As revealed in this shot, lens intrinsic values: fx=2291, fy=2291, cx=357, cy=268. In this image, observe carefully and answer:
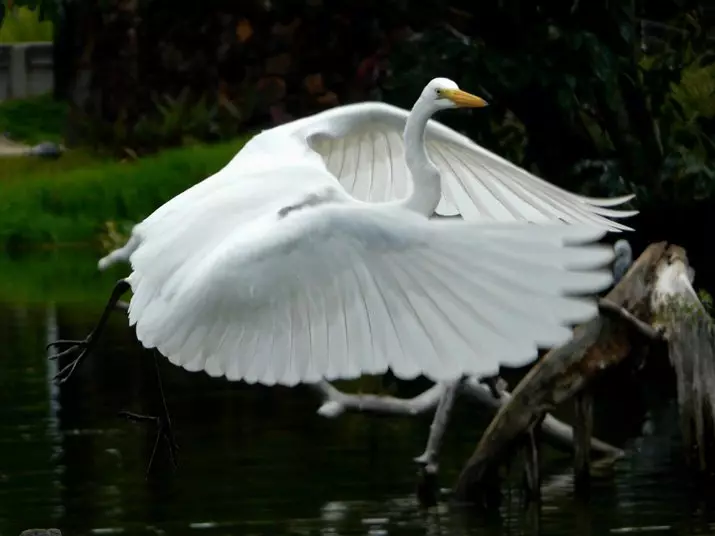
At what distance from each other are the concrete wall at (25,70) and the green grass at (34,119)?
1797 millimetres

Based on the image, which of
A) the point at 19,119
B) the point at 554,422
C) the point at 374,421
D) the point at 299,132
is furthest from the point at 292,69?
the point at 299,132

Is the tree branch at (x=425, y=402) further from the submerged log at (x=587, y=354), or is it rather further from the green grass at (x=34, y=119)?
the green grass at (x=34, y=119)

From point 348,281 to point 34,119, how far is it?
98.4 feet

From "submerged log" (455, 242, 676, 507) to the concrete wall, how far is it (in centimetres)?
3028

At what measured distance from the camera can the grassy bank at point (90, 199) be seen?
29.4 m

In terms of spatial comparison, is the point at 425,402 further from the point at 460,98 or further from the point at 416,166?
the point at 460,98

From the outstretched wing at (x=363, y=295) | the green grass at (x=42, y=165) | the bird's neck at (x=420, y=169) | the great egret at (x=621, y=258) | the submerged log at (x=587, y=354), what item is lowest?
the green grass at (x=42, y=165)

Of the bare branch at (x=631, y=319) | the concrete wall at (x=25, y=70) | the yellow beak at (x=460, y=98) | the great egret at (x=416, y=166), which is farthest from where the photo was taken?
the concrete wall at (x=25, y=70)

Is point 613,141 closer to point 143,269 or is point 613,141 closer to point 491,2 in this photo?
point 491,2

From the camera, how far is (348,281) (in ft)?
30.0

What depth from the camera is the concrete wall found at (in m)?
42.3

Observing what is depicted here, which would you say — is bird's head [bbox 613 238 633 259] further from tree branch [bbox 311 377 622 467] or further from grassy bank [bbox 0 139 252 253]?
grassy bank [bbox 0 139 252 253]

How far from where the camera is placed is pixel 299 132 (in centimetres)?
1131

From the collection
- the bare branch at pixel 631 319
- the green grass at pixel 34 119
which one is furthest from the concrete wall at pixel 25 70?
the bare branch at pixel 631 319
